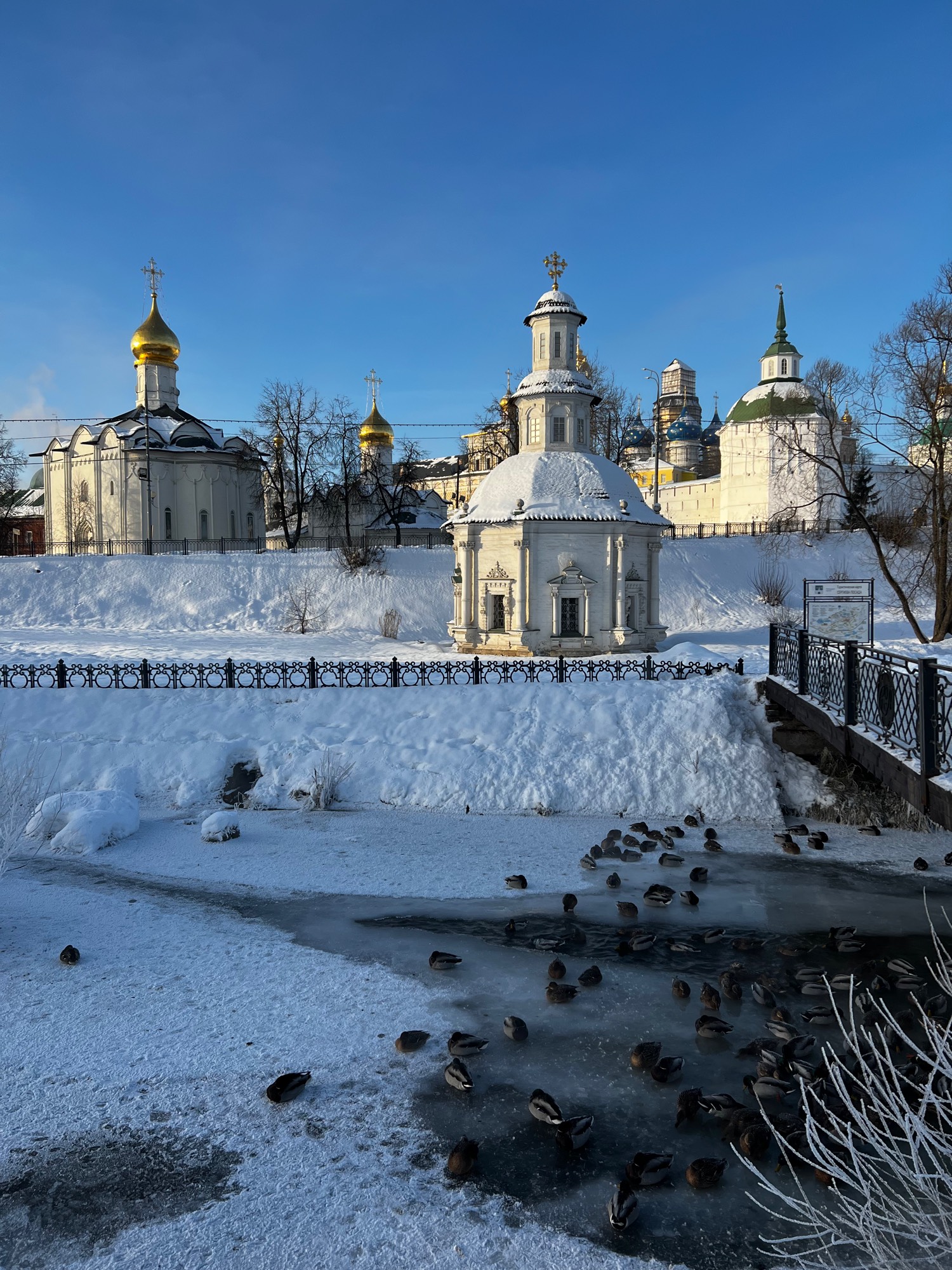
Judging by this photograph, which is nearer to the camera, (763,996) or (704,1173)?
(704,1173)

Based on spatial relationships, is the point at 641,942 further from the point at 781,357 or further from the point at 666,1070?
the point at 781,357

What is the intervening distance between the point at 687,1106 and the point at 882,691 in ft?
17.6

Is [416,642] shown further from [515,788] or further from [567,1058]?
Result: [567,1058]

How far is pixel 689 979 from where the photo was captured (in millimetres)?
7836

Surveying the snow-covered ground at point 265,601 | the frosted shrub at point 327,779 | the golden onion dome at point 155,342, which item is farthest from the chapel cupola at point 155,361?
the frosted shrub at point 327,779

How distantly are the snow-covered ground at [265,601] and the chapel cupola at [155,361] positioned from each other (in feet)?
37.0

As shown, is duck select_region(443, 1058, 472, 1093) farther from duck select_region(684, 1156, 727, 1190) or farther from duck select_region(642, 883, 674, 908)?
duck select_region(642, 883, 674, 908)

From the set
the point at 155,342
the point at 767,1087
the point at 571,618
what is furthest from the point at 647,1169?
the point at 155,342

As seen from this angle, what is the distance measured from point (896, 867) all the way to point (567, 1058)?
6.61m

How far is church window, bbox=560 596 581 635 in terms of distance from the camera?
25.0m

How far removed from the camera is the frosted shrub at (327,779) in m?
13.7

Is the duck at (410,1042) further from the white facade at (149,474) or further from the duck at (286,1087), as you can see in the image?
the white facade at (149,474)

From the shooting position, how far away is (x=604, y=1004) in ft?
24.1

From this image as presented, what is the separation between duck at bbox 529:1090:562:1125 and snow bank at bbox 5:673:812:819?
7.91 meters
